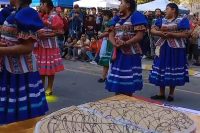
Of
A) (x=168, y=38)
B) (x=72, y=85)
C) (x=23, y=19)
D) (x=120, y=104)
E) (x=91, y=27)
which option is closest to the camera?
(x=120, y=104)

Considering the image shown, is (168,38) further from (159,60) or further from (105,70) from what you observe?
(105,70)

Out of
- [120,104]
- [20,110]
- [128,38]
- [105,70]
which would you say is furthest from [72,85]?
[120,104]

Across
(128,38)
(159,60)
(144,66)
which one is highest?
(128,38)

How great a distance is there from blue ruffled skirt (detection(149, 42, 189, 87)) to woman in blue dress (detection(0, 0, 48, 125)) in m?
3.27

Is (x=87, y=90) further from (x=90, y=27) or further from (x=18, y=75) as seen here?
(x=90, y=27)

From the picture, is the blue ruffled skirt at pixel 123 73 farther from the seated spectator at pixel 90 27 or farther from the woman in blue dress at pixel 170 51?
the seated spectator at pixel 90 27

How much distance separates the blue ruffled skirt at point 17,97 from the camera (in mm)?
3426

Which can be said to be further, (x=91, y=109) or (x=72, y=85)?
(x=72, y=85)

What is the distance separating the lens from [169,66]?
648 centimetres

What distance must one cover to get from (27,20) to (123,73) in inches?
88.3

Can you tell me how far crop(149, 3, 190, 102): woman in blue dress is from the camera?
6125 mm

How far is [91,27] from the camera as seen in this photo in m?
14.1

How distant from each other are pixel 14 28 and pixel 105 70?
5.02m

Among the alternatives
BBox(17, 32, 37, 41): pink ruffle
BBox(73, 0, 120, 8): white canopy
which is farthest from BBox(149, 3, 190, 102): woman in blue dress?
BBox(73, 0, 120, 8): white canopy
